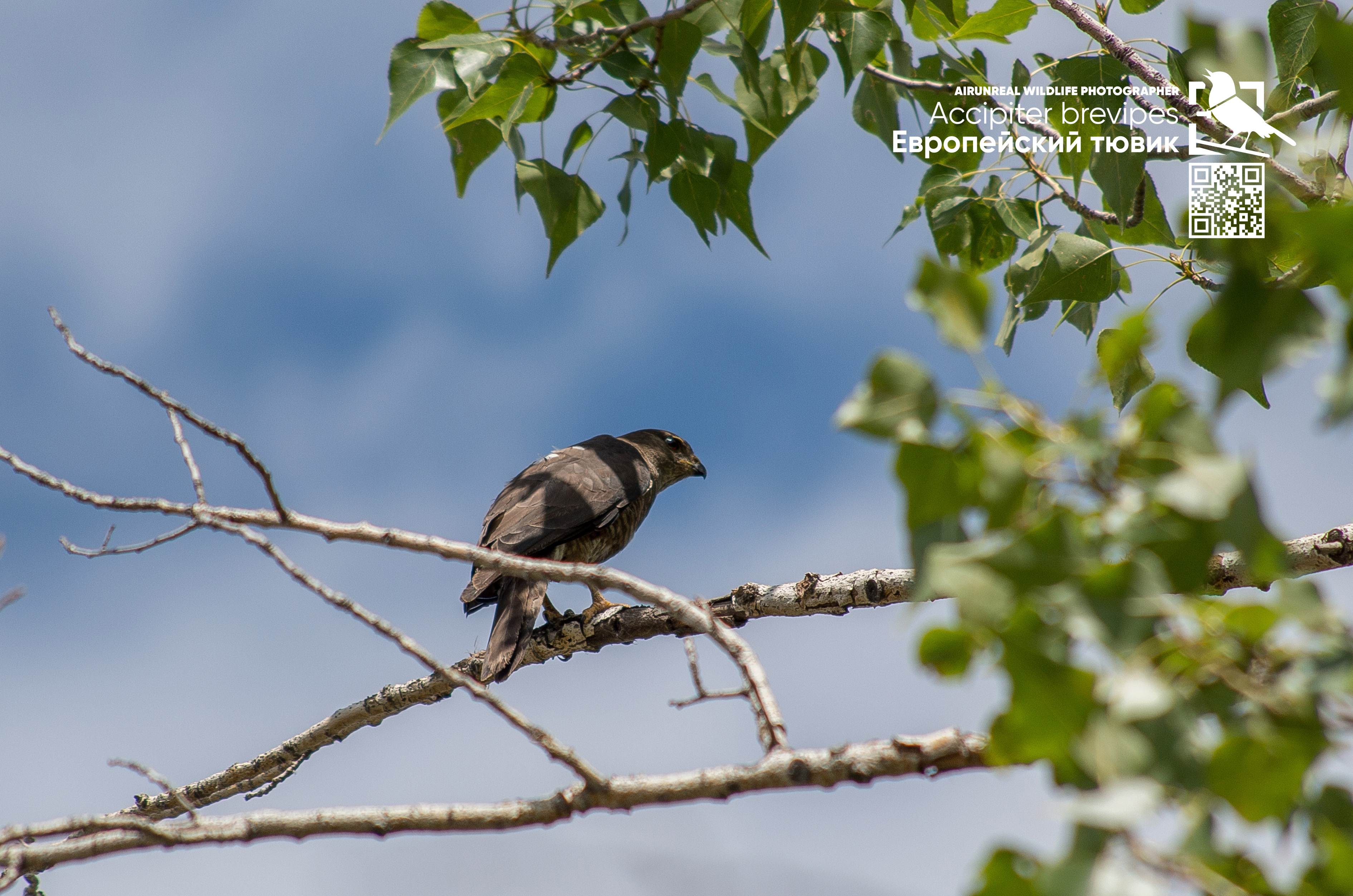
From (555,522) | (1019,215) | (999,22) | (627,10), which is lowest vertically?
(555,522)

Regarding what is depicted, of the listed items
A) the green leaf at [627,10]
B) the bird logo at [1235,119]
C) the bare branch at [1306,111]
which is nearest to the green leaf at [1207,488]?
the bird logo at [1235,119]

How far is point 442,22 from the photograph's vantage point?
10.7ft

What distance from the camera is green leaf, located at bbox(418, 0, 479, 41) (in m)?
3.22

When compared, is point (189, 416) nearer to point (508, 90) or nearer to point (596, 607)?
point (508, 90)

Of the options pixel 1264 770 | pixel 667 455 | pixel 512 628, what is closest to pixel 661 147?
pixel 512 628

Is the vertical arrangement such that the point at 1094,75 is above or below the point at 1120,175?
above

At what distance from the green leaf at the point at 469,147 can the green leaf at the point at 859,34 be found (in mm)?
1250

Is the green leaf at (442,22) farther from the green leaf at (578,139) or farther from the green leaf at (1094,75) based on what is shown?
the green leaf at (1094,75)

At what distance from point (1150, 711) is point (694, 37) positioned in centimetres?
278

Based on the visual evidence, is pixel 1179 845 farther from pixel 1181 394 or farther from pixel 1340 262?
pixel 1340 262

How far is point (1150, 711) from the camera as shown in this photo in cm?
89

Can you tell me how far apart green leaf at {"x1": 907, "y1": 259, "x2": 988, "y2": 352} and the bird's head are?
22.1 feet

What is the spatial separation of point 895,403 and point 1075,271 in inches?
101

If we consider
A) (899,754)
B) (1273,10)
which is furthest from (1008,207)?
(899,754)
